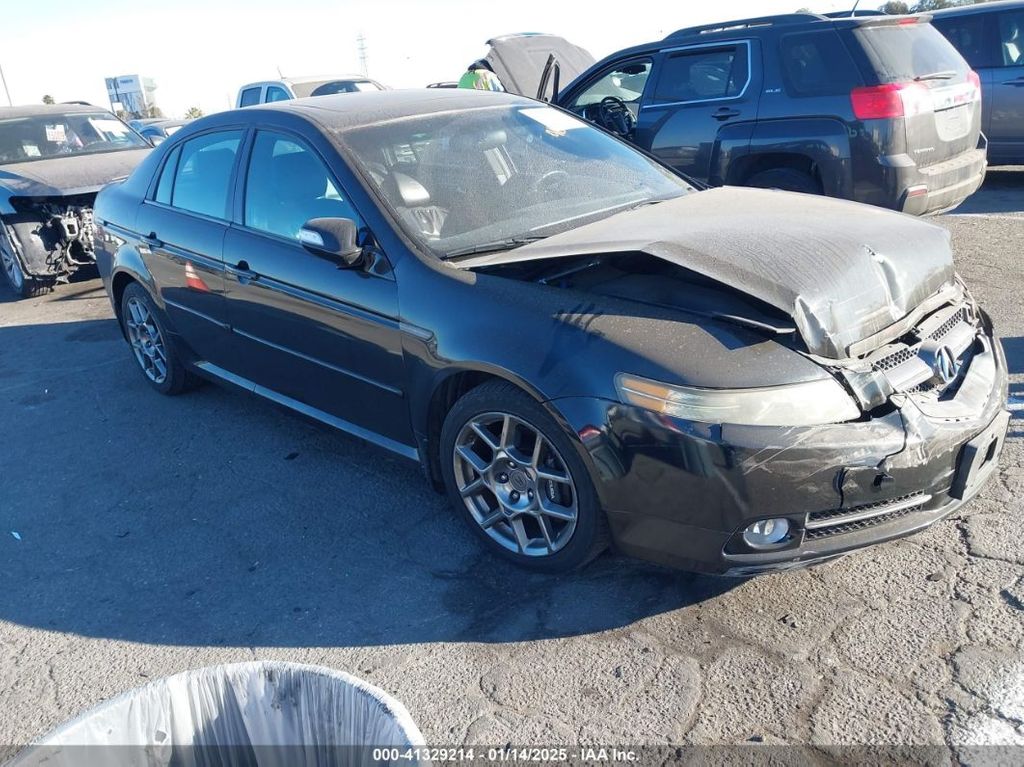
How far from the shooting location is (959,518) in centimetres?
339

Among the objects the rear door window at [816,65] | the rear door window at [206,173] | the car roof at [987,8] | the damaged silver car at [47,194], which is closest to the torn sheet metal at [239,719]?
the rear door window at [206,173]

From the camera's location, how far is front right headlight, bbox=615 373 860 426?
265 centimetres

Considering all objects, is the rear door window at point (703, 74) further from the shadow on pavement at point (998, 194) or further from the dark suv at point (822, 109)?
the shadow on pavement at point (998, 194)

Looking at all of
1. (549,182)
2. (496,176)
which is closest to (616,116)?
(549,182)

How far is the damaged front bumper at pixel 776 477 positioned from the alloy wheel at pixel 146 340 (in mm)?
3387

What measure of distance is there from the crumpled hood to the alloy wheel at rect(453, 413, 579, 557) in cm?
64

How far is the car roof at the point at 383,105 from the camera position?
402cm

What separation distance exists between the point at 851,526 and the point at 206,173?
12.0 ft

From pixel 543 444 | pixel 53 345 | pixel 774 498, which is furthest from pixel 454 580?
pixel 53 345

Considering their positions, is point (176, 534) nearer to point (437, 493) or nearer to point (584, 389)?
point (437, 493)

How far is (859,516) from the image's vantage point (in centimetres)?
276

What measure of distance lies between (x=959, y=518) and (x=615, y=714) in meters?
1.71

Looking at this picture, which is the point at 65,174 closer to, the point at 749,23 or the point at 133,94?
Answer: the point at 749,23

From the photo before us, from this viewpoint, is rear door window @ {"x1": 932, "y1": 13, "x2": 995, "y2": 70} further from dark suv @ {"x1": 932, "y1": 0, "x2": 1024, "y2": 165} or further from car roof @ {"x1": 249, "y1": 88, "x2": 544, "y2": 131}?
car roof @ {"x1": 249, "y1": 88, "x2": 544, "y2": 131}
